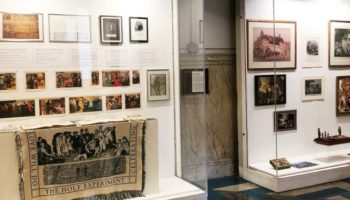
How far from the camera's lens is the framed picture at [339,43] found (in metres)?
5.83

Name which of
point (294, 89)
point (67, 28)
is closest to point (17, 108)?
point (67, 28)

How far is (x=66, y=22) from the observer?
4.08m

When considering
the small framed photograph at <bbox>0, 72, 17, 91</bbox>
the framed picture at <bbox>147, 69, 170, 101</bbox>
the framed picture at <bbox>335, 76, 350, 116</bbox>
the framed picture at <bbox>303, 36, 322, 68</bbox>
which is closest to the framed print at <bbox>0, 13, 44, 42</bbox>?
the small framed photograph at <bbox>0, 72, 17, 91</bbox>

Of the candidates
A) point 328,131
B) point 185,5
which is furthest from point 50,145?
point 328,131

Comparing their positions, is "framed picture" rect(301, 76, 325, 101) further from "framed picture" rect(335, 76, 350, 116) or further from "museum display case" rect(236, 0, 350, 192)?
"framed picture" rect(335, 76, 350, 116)

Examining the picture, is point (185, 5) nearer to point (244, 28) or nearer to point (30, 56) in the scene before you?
point (244, 28)

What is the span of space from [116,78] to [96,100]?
0.32 m

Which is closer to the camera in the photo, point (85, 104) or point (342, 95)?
point (85, 104)

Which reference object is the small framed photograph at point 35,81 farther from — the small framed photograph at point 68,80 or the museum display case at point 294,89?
the museum display case at point 294,89

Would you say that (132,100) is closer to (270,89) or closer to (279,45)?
(270,89)

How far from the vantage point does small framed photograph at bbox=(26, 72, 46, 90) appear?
394 centimetres

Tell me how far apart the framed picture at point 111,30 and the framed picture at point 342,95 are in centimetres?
340

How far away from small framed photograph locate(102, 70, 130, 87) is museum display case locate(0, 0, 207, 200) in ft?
0.04

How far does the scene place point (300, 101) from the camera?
5.73m
